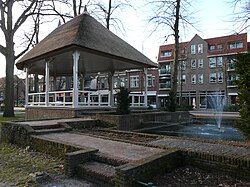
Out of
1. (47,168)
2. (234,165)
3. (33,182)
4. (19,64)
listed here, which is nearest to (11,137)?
(47,168)

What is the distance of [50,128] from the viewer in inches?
389

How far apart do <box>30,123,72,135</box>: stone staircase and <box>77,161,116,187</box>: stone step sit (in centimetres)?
394

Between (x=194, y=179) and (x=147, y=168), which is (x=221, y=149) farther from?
(x=147, y=168)

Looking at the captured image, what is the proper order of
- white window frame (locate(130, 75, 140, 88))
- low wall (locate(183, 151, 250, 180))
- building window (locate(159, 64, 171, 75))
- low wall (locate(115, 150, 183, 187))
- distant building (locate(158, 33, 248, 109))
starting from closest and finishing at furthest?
low wall (locate(115, 150, 183, 187)) < low wall (locate(183, 151, 250, 180)) < distant building (locate(158, 33, 248, 109)) < white window frame (locate(130, 75, 140, 88)) < building window (locate(159, 64, 171, 75))

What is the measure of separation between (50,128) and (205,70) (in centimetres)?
4370

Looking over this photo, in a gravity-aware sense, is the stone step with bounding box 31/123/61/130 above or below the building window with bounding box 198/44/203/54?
below

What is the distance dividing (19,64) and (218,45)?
40431mm

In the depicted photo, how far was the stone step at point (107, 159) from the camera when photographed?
5226 millimetres

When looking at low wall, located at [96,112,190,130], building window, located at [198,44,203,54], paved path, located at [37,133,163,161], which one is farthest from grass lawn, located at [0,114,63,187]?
building window, located at [198,44,203,54]

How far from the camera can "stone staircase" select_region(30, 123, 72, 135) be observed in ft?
29.6

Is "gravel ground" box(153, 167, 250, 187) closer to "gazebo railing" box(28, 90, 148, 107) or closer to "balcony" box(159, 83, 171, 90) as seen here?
"gazebo railing" box(28, 90, 148, 107)

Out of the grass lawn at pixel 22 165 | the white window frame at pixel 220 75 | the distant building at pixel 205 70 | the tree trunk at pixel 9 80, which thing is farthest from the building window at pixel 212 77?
the grass lawn at pixel 22 165

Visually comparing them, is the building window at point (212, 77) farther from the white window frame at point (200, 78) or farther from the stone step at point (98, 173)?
the stone step at point (98, 173)

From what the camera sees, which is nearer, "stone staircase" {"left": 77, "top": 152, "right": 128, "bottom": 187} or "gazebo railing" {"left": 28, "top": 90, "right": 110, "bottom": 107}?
"stone staircase" {"left": 77, "top": 152, "right": 128, "bottom": 187}
